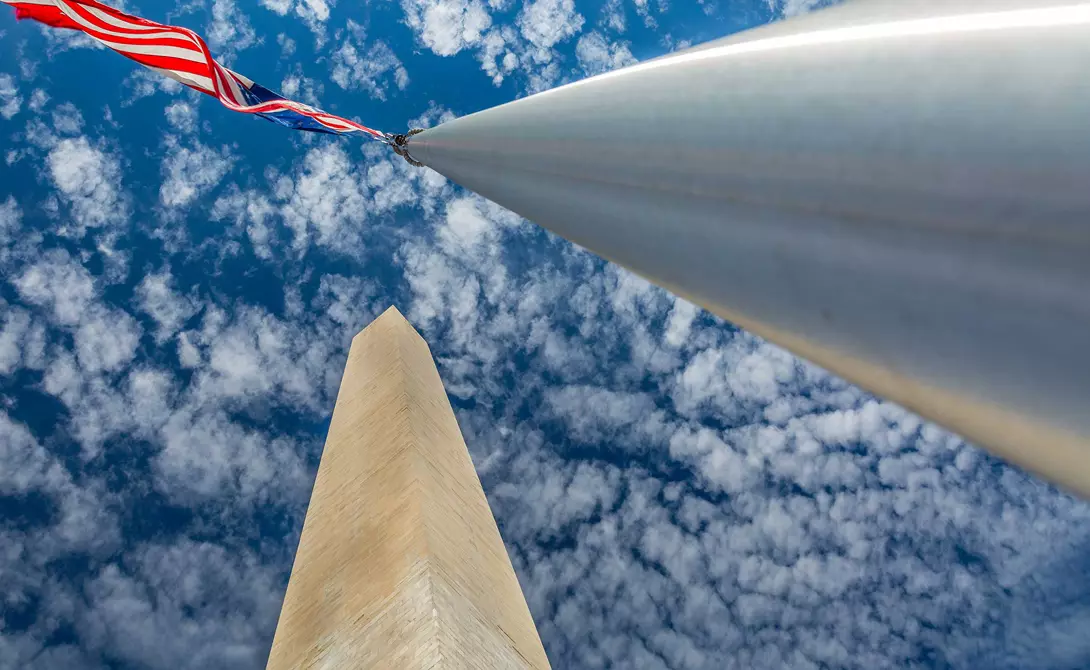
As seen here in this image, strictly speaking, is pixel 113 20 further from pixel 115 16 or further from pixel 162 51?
pixel 162 51

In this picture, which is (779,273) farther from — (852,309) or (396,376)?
(396,376)

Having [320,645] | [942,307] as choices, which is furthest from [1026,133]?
[320,645]

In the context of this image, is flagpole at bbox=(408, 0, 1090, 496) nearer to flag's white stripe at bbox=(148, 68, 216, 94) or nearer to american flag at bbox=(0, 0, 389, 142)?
american flag at bbox=(0, 0, 389, 142)

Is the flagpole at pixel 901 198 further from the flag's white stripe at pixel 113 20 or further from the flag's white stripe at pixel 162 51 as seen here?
the flag's white stripe at pixel 113 20

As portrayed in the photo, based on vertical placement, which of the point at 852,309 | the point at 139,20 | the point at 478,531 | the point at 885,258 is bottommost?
the point at 478,531

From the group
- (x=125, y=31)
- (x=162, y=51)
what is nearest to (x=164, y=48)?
(x=162, y=51)

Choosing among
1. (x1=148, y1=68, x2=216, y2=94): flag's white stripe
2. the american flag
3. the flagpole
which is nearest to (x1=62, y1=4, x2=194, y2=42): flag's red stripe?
the american flag

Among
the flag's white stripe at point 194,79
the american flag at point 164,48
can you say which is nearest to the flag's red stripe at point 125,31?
the american flag at point 164,48
